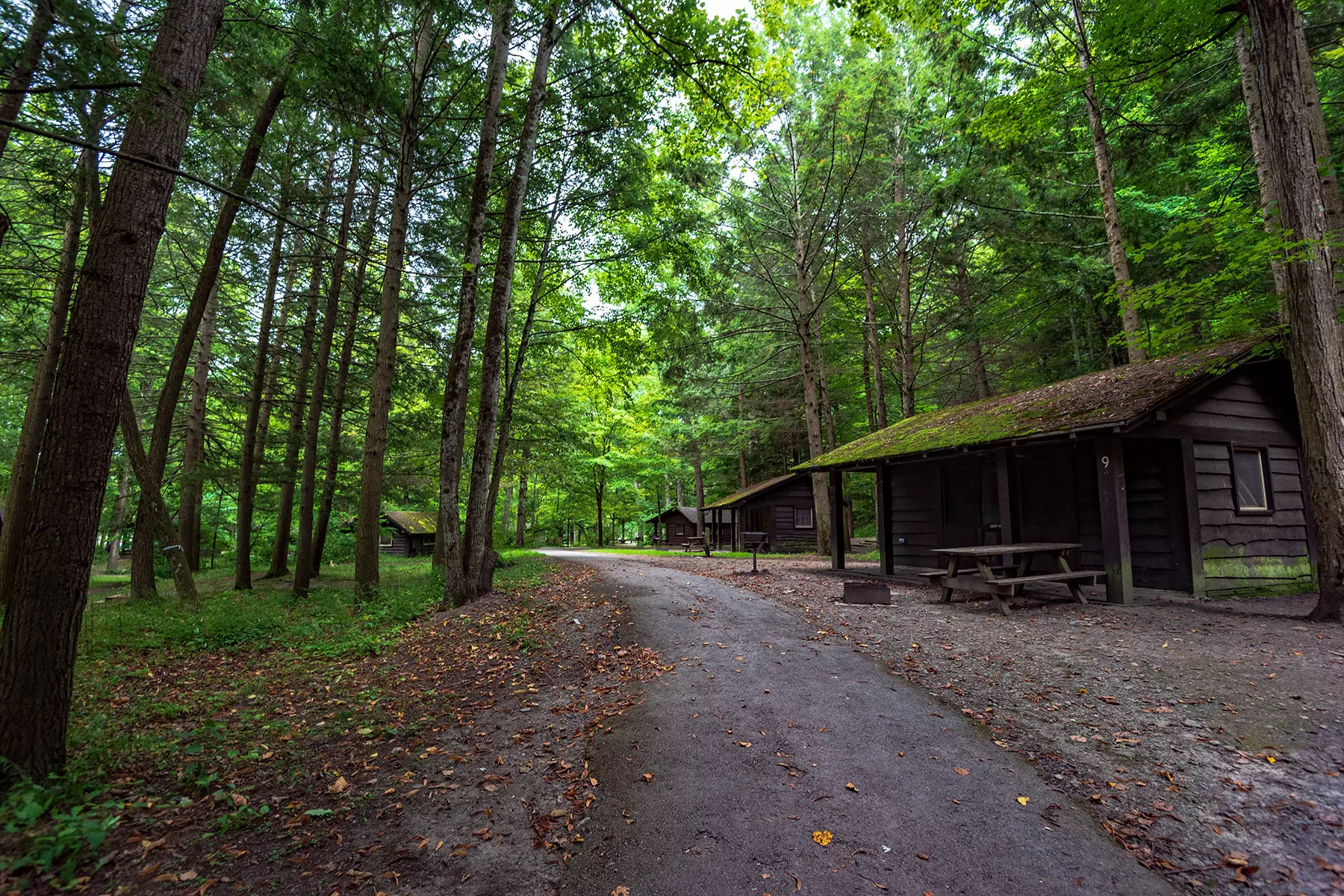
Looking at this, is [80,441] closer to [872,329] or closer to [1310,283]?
[1310,283]

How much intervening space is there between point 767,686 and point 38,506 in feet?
19.1

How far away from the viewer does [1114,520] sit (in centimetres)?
973

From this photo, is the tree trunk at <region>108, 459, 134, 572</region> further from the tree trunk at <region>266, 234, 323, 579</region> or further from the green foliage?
the green foliage

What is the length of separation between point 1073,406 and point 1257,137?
5.59 metres

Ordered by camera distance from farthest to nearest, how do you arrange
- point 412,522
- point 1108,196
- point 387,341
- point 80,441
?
point 412,522 < point 1108,196 < point 387,341 < point 80,441

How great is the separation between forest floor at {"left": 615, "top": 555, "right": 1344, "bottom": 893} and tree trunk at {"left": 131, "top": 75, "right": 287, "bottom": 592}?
1216 cm

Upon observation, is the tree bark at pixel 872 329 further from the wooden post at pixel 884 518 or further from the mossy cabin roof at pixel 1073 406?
the mossy cabin roof at pixel 1073 406

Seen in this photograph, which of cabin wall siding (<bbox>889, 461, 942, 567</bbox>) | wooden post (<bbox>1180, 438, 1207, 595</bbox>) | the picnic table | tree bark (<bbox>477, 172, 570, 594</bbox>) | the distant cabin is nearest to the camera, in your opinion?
the picnic table

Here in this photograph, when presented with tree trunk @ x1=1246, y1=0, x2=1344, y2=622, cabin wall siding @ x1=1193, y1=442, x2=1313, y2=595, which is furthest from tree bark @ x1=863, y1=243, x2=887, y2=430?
tree trunk @ x1=1246, y1=0, x2=1344, y2=622

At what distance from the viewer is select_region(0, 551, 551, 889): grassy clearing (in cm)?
318

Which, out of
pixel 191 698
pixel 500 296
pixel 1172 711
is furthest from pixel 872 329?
pixel 191 698

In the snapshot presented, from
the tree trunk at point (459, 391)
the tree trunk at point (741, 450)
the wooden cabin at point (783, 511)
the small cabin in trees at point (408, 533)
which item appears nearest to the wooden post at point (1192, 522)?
the tree trunk at point (459, 391)

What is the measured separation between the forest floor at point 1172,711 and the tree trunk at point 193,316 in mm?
12159

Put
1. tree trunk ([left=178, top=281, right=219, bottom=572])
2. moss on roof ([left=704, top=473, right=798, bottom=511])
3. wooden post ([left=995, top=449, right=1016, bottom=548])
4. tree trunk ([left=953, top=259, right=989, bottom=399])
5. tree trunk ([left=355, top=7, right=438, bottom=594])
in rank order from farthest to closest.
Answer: moss on roof ([left=704, top=473, right=798, bottom=511])
tree trunk ([left=953, top=259, right=989, bottom=399])
tree trunk ([left=178, top=281, right=219, bottom=572])
wooden post ([left=995, top=449, right=1016, bottom=548])
tree trunk ([left=355, top=7, right=438, bottom=594])
